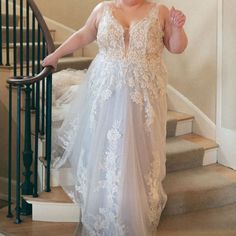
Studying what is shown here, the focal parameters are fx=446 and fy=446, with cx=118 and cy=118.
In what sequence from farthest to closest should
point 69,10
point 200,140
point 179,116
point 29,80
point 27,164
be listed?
1. point 69,10
2. point 179,116
3. point 200,140
4. point 27,164
5. point 29,80

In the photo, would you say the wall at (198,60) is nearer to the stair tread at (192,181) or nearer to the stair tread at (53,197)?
Answer: the stair tread at (192,181)

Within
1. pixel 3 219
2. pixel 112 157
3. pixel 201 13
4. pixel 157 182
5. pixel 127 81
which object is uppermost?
pixel 201 13

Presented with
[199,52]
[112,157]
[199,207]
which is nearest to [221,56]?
[199,52]

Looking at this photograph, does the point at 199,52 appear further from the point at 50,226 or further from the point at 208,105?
the point at 50,226

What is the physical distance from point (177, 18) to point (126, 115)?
618mm

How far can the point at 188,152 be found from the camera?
3.53 metres

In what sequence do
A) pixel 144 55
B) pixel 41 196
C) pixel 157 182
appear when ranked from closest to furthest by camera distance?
1. pixel 144 55
2. pixel 157 182
3. pixel 41 196

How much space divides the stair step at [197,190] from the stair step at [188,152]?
65mm

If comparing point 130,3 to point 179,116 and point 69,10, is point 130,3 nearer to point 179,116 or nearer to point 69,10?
point 179,116

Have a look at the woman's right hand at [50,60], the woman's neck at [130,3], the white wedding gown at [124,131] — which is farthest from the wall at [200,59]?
the woman's right hand at [50,60]

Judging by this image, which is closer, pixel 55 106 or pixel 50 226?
pixel 50 226

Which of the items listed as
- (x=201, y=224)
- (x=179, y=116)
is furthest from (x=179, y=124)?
(x=201, y=224)

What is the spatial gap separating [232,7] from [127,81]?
1343 millimetres

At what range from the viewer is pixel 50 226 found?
2861mm
